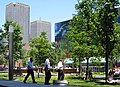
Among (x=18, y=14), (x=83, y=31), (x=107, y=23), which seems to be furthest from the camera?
(x=18, y=14)

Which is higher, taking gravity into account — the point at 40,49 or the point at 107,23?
the point at 107,23

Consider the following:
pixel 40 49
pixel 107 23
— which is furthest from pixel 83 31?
pixel 40 49

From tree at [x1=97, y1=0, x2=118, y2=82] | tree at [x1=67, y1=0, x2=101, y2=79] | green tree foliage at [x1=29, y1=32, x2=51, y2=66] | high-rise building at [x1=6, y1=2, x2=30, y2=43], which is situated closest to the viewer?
tree at [x1=97, y1=0, x2=118, y2=82]

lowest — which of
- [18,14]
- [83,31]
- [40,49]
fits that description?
[40,49]

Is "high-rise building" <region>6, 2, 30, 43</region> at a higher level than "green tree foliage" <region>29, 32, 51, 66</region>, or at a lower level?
higher

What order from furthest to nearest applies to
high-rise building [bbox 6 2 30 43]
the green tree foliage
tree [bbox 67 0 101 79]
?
1. the green tree foliage
2. high-rise building [bbox 6 2 30 43]
3. tree [bbox 67 0 101 79]

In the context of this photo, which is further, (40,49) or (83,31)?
(40,49)

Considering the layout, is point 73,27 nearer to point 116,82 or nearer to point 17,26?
point 17,26

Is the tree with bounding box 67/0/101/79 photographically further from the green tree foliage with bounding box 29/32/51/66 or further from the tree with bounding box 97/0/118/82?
the green tree foliage with bounding box 29/32/51/66

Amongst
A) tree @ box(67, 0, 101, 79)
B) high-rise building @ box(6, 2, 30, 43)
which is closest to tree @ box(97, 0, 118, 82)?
tree @ box(67, 0, 101, 79)

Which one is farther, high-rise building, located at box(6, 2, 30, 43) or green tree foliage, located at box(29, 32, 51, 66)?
green tree foliage, located at box(29, 32, 51, 66)

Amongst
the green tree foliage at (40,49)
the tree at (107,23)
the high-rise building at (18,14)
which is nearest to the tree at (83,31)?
the tree at (107,23)

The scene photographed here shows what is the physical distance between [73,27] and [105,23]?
9.93 m

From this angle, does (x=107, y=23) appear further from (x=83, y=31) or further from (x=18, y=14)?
(x=18, y=14)
